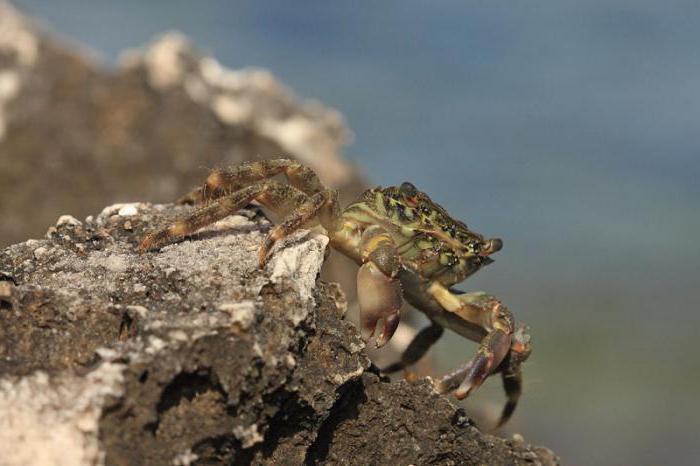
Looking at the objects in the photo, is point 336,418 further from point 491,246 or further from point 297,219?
point 491,246

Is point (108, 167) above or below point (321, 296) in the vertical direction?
above

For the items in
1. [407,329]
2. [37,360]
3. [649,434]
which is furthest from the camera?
[649,434]

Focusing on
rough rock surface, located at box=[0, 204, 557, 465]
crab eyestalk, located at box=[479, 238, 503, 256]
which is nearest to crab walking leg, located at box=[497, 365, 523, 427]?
crab eyestalk, located at box=[479, 238, 503, 256]

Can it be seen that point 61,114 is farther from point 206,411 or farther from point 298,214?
point 206,411

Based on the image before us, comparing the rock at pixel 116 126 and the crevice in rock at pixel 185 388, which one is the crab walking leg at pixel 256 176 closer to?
the crevice in rock at pixel 185 388

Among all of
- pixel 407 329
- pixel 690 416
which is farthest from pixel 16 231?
Result: pixel 690 416

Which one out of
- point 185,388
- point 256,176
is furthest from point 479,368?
point 185,388

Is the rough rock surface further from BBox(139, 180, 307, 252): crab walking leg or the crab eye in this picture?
the crab eye
